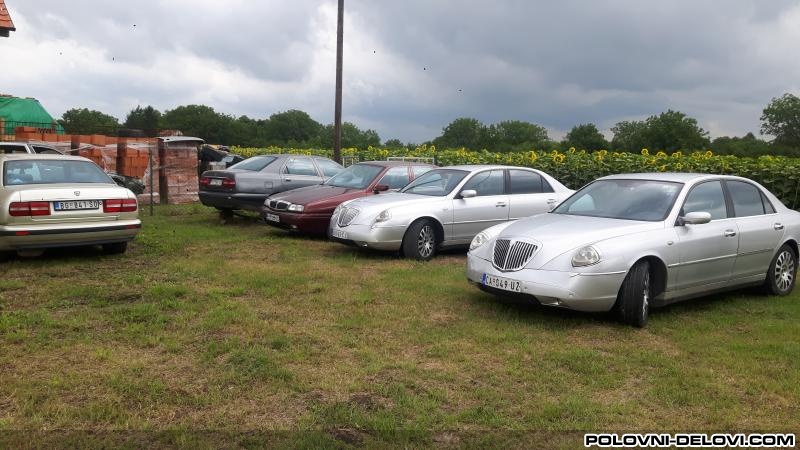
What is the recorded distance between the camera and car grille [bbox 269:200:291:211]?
11922 mm

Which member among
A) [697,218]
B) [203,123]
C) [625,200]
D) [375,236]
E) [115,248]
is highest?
[203,123]

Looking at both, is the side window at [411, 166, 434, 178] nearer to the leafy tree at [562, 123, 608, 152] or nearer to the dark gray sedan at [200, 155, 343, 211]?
the dark gray sedan at [200, 155, 343, 211]

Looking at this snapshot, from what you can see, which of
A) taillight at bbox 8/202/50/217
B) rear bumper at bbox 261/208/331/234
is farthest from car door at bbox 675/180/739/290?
taillight at bbox 8/202/50/217

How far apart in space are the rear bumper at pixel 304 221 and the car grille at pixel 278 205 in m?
0.08

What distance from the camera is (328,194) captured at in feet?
39.7

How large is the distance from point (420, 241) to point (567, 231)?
3681mm

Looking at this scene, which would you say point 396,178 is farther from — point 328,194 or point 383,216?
point 383,216

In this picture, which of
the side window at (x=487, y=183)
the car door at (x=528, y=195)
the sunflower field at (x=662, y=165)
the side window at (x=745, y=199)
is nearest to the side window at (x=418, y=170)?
the side window at (x=487, y=183)

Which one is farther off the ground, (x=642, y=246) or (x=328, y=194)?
(x=328, y=194)

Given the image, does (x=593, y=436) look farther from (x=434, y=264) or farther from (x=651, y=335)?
(x=434, y=264)

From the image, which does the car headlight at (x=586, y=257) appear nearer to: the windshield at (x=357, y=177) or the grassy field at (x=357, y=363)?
the grassy field at (x=357, y=363)

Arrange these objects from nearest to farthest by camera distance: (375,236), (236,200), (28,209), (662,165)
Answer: (28,209) → (375,236) → (236,200) → (662,165)

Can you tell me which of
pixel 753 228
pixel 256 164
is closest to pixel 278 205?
pixel 256 164

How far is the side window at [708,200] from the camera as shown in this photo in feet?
22.6
